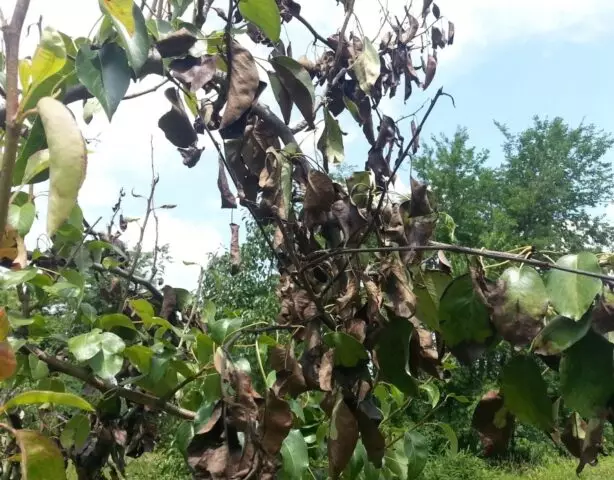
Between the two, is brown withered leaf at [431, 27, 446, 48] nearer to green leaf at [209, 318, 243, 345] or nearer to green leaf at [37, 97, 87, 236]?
green leaf at [209, 318, 243, 345]

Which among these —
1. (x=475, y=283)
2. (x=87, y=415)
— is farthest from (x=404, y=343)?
(x=87, y=415)

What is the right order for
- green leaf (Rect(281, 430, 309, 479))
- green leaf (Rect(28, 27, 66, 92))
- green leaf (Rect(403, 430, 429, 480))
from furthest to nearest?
green leaf (Rect(403, 430, 429, 480)) → green leaf (Rect(281, 430, 309, 479)) → green leaf (Rect(28, 27, 66, 92))

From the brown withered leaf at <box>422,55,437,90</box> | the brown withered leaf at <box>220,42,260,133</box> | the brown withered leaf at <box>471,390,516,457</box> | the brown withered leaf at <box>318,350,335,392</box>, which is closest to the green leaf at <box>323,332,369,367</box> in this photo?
the brown withered leaf at <box>318,350,335,392</box>

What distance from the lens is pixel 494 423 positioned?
25.0 inches

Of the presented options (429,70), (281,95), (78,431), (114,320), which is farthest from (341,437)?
(429,70)

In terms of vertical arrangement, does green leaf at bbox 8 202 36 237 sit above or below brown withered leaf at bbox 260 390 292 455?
above

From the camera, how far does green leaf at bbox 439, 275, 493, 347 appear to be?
585 millimetres

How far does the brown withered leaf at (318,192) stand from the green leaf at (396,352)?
0.46 feet

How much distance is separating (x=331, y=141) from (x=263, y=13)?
0.83 feet

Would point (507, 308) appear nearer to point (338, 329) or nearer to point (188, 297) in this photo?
point (338, 329)

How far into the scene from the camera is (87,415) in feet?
3.56

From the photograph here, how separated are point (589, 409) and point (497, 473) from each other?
8.27 metres

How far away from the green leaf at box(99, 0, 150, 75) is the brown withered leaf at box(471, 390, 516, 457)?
0.43m

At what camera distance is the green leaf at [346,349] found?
64cm
